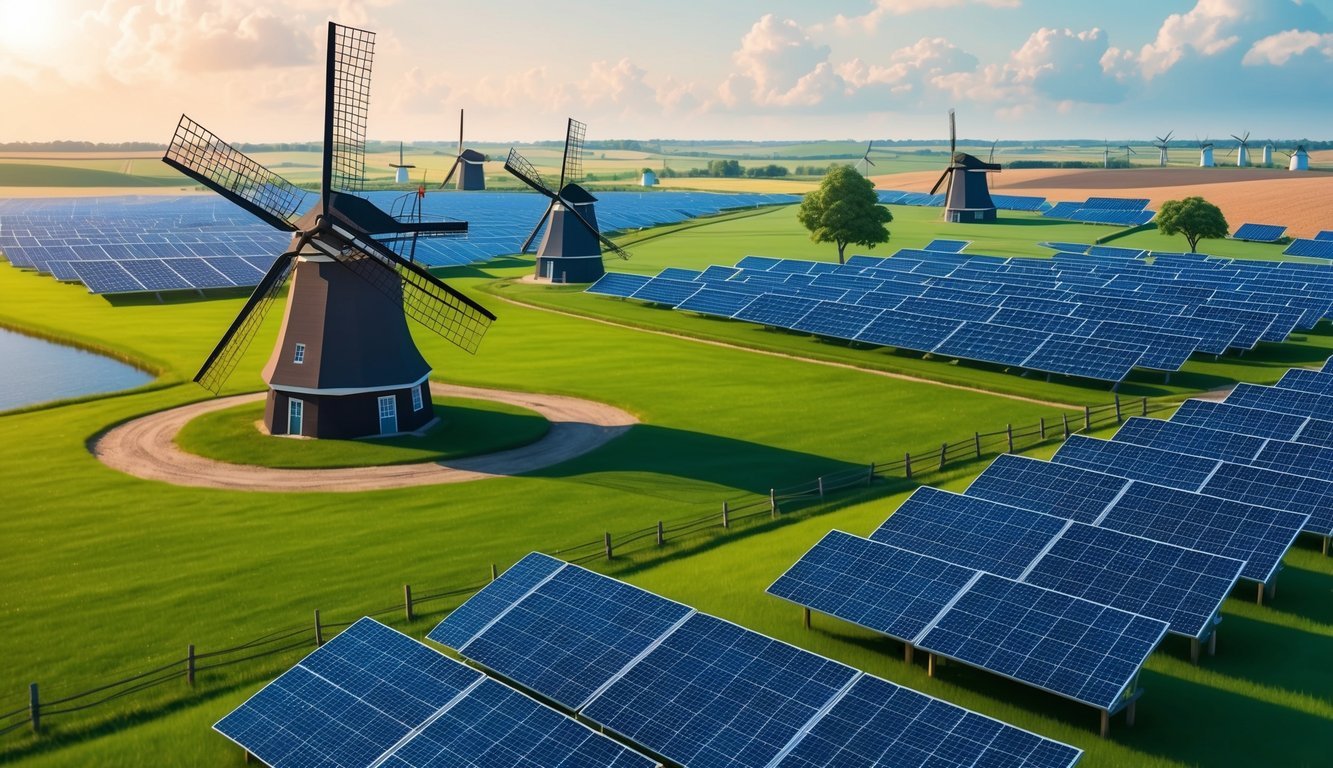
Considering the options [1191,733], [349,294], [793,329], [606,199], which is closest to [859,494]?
[1191,733]

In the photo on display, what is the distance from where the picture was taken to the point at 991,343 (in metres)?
60.0

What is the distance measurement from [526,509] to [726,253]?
8568 cm

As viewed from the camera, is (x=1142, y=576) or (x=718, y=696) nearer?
(x=718, y=696)

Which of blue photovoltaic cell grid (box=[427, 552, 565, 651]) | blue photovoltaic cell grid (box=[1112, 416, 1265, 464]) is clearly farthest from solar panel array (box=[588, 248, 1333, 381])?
blue photovoltaic cell grid (box=[427, 552, 565, 651])

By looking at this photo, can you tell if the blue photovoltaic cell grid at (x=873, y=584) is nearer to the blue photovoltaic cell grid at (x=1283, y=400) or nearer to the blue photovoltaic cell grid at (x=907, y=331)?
the blue photovoltaic cell grid at (x=1283, y=400)

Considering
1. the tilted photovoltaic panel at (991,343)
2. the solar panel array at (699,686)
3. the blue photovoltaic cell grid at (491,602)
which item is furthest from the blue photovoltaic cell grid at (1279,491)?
the tilted photovoltaic panel at (991,343)

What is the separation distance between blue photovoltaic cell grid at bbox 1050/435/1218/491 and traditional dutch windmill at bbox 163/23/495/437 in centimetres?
2347

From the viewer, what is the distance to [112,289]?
282 ft

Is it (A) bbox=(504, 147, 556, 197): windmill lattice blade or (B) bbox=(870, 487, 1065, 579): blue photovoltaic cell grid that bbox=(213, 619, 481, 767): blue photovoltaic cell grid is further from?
(A) bbox=(504, 147, 556, 197): windmill lattice blade

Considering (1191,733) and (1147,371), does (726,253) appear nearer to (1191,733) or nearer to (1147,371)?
(1147,371)

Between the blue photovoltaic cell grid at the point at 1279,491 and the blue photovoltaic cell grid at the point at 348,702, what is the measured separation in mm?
24025

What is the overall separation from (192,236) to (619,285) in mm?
59765

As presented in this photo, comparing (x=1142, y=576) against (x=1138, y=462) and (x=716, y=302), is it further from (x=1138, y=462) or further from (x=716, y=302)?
(x=716, y=302)

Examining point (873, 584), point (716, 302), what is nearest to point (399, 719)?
point (873, 584)
